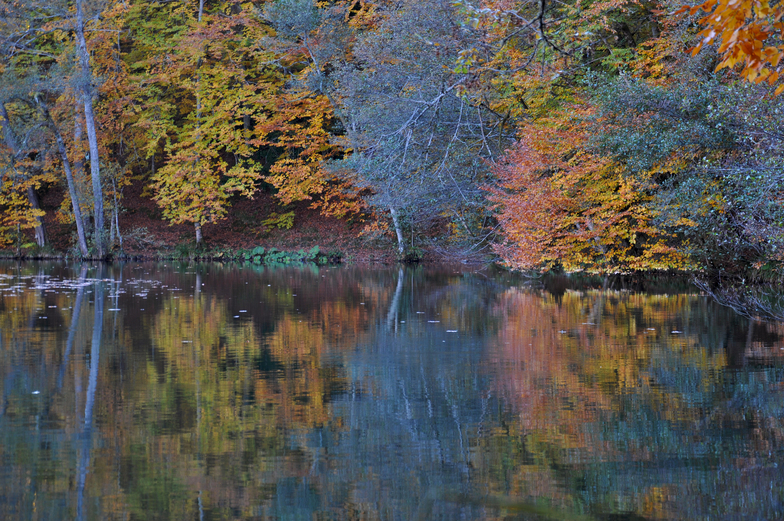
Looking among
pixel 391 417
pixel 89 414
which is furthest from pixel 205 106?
pixel 391 417

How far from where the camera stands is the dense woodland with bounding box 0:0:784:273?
12.5 meters

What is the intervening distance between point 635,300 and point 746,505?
10590 mm

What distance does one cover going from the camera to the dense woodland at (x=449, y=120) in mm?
12508

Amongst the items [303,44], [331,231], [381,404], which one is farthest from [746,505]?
[331,231]

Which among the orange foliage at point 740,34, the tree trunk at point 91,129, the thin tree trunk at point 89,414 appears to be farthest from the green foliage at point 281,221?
the orange foliage at point 740,34

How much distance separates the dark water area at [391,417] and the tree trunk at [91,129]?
19.0 metres

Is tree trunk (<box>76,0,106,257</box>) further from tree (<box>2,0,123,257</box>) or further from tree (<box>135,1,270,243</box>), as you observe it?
tree (<box>135,1,270,243</box>)

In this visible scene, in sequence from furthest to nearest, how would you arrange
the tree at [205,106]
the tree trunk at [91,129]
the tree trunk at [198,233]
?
1. the tree trunk at [198,233]
2. the tree at [205,106]
3. the tree trunk at [91,129]

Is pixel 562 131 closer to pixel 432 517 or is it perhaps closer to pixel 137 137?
pixel 432 517

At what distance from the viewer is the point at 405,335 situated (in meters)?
9.96

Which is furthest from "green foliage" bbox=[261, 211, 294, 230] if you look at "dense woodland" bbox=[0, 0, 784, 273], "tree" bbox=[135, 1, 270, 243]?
"tree" bbox=[135, 1, 270, 243]

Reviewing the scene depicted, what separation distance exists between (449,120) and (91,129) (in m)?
15.2

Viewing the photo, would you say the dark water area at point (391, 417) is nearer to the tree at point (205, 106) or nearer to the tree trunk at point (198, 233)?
the tree trunk at point (198, 233)

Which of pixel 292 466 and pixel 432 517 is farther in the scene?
pixel 292 466
